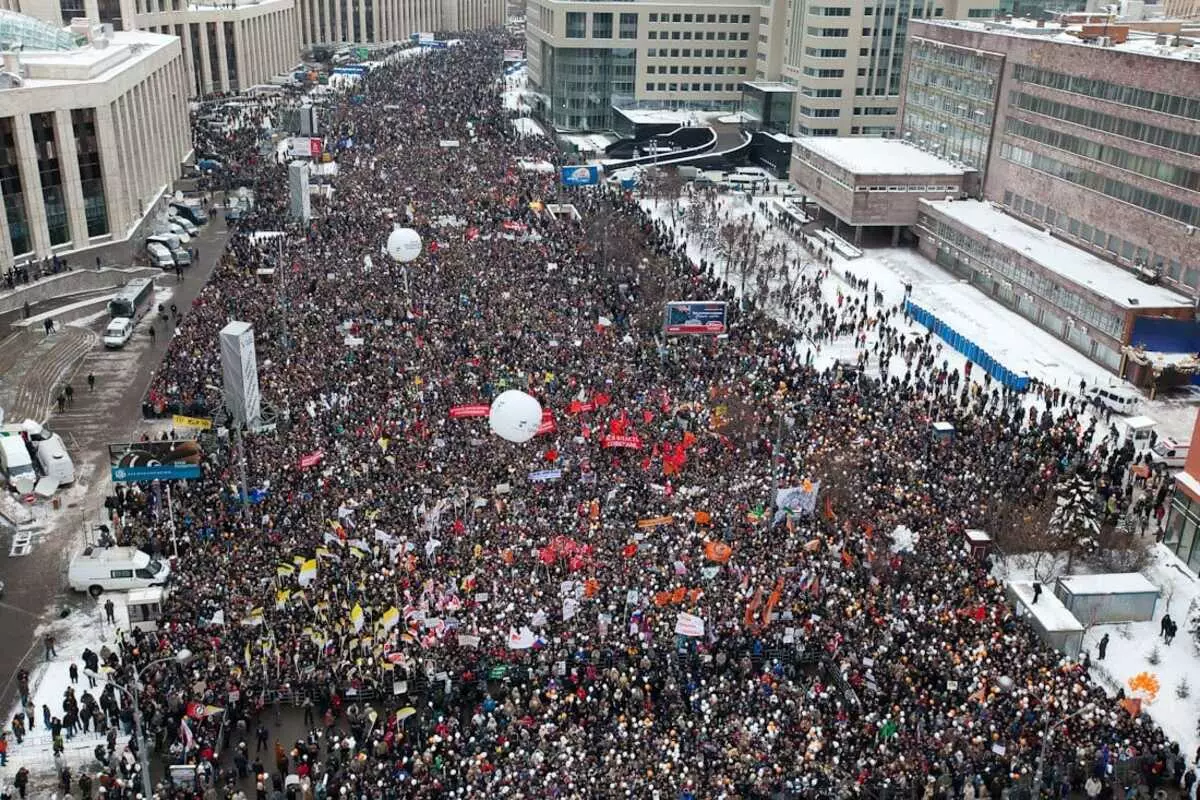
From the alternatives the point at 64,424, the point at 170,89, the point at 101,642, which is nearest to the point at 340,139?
the point at 170,89

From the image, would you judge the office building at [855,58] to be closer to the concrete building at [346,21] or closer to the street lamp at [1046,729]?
the street lamp at [1046,729]

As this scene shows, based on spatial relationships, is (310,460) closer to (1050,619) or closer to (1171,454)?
(1050,619)

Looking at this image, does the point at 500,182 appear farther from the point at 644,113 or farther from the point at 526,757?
the point at 526,757

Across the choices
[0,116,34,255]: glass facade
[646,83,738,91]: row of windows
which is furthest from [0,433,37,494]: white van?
[646,83,738,91]: row of windows

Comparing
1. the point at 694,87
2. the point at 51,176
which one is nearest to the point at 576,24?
the point at 694,87

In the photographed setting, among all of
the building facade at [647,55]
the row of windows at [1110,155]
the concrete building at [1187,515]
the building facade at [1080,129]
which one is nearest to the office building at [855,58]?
the building facade at [647,55]

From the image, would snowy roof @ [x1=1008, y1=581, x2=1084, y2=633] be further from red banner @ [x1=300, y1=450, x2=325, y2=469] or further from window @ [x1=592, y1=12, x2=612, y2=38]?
window @ [x1=592, y1=12, x2=612, y2=38]
